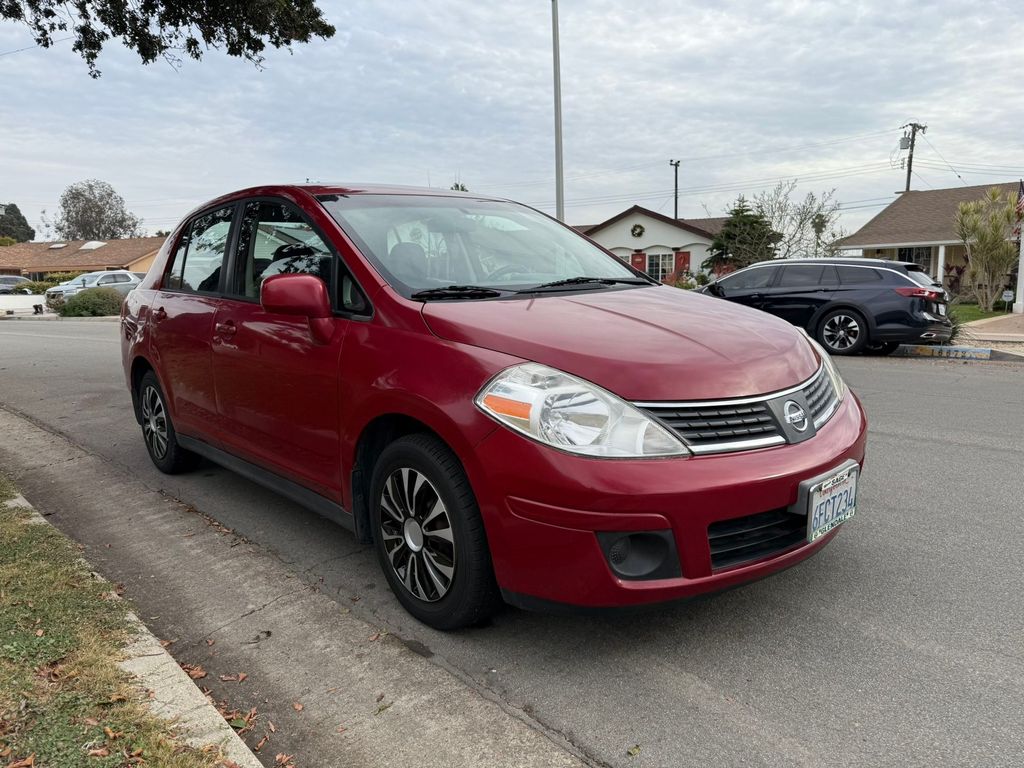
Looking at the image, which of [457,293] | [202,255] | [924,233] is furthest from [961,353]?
[924,233]

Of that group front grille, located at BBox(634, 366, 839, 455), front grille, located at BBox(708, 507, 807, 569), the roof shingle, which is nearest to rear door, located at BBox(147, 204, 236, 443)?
front grille, located at BBox(634, 366, 839, 455)

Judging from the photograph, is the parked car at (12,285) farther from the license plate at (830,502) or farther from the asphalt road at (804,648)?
the license plate at (830,502)

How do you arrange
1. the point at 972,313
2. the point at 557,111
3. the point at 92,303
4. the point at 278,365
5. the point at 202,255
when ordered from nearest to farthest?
1. the point at 278,365
2. the point at 202,255
3. the point at 557,111
4. the point at 972,313
5. the point at 92,303

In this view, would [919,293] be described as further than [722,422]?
Yes

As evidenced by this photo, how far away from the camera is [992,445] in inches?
217

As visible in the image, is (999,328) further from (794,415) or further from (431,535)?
(431,535)

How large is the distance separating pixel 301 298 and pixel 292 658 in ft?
4.55

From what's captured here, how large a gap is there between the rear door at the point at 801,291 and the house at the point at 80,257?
5895 centimetres

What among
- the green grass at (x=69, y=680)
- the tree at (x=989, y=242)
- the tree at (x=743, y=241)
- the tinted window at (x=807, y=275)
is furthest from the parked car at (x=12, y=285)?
the green grass at (x=69, y=680)

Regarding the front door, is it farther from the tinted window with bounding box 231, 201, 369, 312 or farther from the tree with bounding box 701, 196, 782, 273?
the tree with bounding box 701, 196, 782, 273

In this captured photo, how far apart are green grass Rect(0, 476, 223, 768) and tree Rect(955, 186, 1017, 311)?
24.8 metres

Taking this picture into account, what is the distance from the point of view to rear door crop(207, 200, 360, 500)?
10.6 feet

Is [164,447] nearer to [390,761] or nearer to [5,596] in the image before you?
[5,596]

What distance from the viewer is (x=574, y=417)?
2.41 metres
